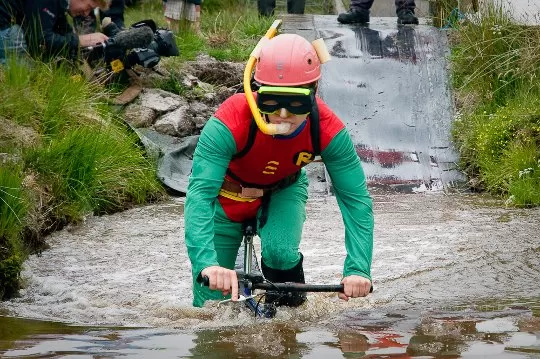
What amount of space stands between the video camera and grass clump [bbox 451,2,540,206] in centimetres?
313

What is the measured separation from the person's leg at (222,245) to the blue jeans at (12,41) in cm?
446

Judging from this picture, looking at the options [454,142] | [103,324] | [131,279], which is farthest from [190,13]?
[103,324]

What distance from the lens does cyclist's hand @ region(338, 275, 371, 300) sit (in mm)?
4445

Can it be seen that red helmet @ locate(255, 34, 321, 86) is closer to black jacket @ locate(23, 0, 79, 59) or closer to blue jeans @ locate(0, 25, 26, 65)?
blue jeans @ locate(0, 25, 26, 65)

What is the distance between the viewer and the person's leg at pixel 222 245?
5.24m

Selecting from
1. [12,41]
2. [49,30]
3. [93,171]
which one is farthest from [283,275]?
[49,30]

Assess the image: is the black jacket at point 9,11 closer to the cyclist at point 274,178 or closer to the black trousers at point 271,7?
the cyclist at point 274,178

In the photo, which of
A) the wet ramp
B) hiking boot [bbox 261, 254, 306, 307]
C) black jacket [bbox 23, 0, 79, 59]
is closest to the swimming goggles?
hiking boot [bbox 261, 254, 306, 307]

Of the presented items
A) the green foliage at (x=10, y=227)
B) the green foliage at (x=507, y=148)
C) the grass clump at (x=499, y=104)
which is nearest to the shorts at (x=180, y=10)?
the grass clump at (x=499, y=104)

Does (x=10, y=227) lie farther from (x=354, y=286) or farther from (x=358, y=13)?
(x=358, y=13)

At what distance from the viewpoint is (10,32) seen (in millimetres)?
9188

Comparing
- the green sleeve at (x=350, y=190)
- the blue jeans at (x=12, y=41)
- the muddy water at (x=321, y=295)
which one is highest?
the blue jeans at (x=12, y=41)

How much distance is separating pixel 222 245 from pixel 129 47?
5.26 metres

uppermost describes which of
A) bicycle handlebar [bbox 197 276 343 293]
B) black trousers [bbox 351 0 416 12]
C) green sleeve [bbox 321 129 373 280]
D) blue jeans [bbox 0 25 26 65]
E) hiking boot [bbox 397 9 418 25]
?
black trousers [bbox 351 0 416 12]
